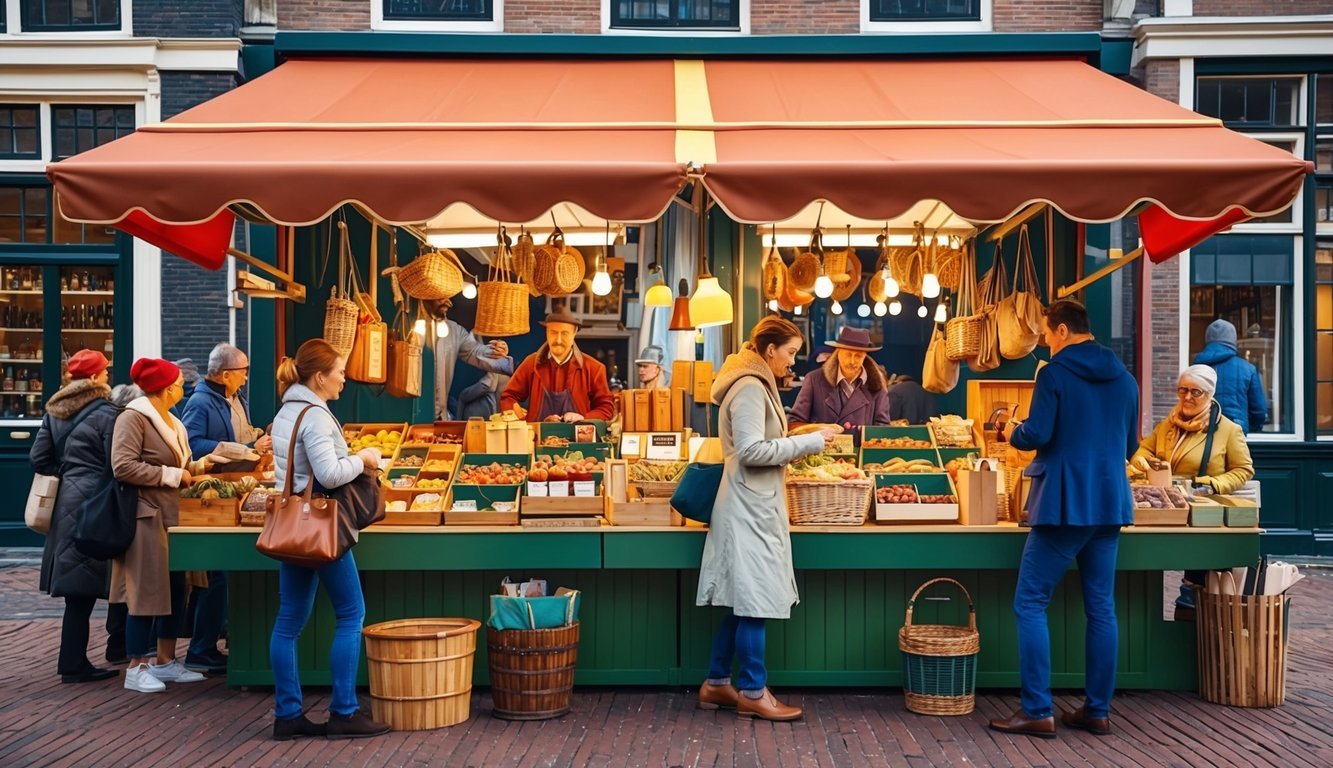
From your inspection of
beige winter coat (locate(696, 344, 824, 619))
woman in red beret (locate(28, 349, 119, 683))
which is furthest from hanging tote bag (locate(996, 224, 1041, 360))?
woman in red beret (locate(28, 349, 119, 683))

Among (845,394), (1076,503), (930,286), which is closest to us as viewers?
(1076,503)

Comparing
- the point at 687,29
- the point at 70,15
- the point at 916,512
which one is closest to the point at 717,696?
the point at 916,512

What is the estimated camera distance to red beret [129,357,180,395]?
7348 mm

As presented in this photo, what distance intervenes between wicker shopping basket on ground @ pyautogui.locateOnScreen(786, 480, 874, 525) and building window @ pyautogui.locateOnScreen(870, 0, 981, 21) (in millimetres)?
6570

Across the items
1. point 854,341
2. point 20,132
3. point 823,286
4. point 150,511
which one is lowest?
point 150,511

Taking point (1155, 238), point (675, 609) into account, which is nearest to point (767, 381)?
point (675, 609)

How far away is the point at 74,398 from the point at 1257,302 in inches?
436

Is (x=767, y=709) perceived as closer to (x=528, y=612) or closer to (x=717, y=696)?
(x=717, y=696)

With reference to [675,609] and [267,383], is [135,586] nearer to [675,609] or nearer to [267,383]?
[675,609]

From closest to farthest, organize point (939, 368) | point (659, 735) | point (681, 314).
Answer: point (659, 735) < point (681, 314) < point (939, 368)

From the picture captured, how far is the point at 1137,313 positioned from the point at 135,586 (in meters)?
9.64

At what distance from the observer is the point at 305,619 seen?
6.22m

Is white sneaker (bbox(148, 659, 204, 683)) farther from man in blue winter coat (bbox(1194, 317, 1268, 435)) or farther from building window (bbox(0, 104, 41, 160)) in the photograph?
man in blue winter coat (bbox(1194, 317, 1268, 435))

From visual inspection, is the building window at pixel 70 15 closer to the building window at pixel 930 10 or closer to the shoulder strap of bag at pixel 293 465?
the building window at pixel 930 10
